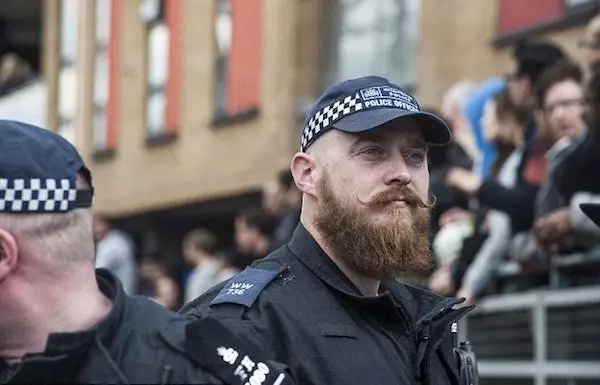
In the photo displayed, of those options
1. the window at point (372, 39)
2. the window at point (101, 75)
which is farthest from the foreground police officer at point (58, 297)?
the window at point (101, 75)

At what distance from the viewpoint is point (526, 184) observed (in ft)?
24.4

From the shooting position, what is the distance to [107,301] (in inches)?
126

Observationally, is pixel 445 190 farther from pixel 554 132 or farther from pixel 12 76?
pixel 12 76

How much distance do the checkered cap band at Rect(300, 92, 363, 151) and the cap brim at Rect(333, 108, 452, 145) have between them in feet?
0.07

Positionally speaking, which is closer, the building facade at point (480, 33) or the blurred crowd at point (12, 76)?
the building facade at point (480, 33)

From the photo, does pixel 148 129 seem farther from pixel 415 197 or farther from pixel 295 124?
pixel 415 197

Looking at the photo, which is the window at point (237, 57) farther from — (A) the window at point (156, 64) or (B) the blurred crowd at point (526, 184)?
(B) the blurred crowd at point (526, 184)

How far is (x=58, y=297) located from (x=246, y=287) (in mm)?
1198

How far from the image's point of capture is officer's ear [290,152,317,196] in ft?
14.8

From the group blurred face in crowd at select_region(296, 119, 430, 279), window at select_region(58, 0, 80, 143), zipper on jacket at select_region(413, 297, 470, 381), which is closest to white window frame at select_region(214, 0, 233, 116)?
window at select_region(58, 0, 80, 143)

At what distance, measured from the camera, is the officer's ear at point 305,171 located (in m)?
4.52

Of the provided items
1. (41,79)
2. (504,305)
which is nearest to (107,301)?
(504,305)

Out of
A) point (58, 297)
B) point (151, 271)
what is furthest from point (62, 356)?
point (151, 271)

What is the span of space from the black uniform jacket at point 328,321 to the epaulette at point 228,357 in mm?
458
